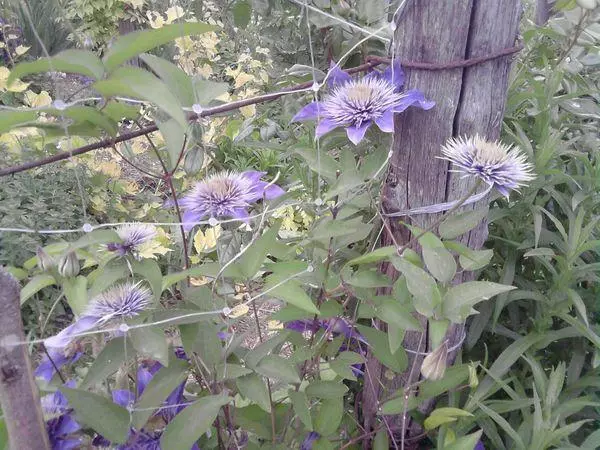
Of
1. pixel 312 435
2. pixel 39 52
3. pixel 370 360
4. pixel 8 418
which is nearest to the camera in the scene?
pixel 8 418

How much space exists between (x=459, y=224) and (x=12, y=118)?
0.55m

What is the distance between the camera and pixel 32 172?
2.33m

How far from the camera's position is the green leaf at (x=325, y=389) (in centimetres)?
81

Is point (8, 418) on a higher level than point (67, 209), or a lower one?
higher

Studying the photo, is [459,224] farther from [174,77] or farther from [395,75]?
[174,77]

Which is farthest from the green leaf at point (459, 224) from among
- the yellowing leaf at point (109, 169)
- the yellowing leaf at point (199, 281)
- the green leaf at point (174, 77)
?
the yellowing leaf at point (109, 169)

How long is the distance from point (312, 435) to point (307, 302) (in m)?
0.34

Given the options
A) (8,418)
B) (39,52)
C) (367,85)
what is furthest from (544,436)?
(39,52)

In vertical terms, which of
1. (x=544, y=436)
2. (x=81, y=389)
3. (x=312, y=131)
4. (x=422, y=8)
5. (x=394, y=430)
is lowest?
(x=394, y=430)

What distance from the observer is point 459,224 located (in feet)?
2.51

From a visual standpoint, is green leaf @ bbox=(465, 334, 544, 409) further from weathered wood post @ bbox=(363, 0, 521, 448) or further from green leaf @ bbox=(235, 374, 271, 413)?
green leaf @ bbox=(235, 374, 271, 413)

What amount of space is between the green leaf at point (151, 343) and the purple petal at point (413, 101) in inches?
16.4

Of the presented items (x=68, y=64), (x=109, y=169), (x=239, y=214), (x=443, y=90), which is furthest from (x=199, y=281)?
(x=109, y=169)

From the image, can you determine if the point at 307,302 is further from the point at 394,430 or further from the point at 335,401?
the point at 394,430
